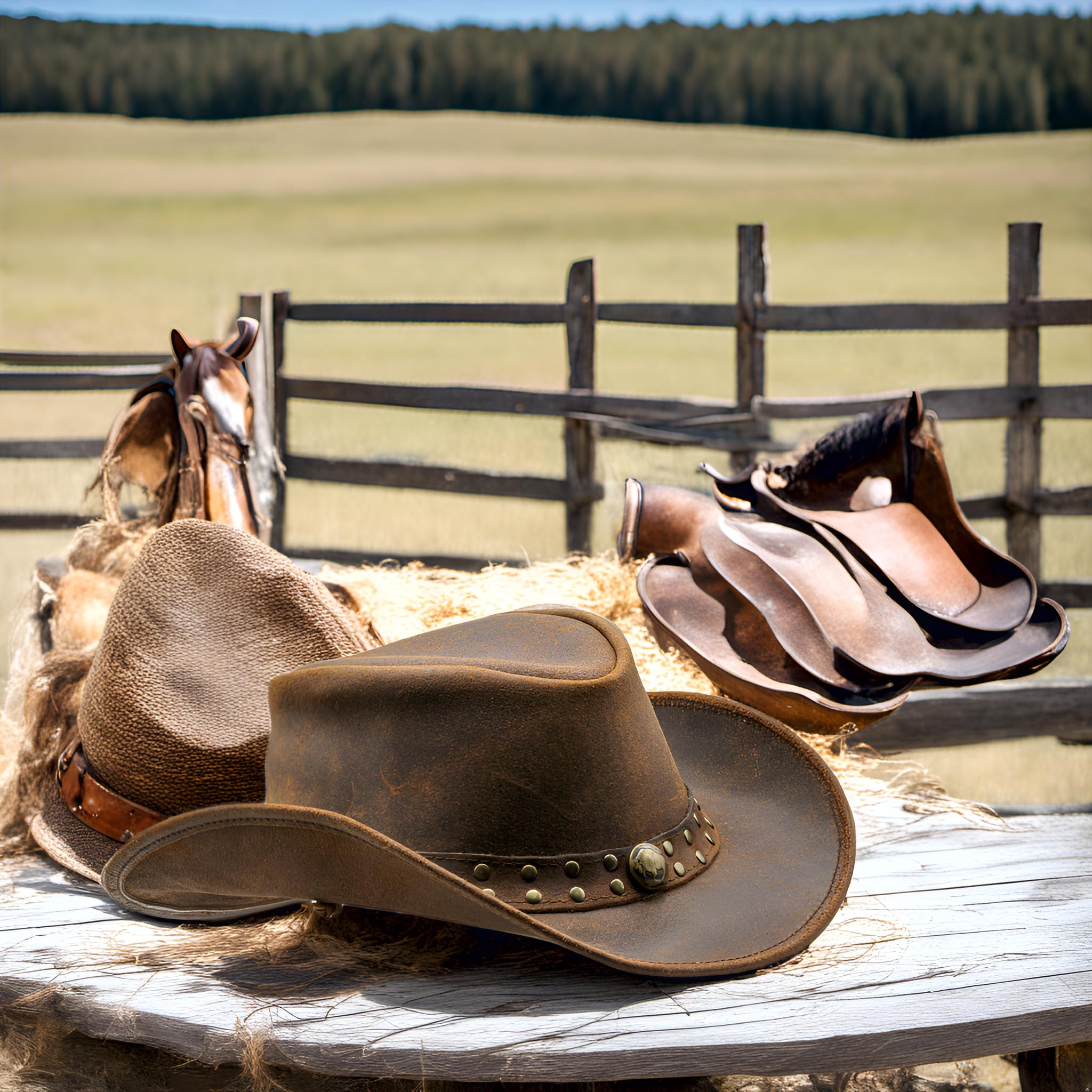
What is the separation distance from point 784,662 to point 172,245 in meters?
29.5

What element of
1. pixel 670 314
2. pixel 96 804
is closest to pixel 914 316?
pixel 670 314

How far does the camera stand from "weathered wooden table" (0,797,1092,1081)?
3.91 ft

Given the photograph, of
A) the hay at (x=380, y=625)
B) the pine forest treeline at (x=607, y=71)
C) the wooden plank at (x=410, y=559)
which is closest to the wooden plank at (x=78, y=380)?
the wooden plank at (x=410, y=559)

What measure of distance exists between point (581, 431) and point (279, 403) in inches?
78.3

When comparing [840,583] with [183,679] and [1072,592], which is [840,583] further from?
[1072,592]

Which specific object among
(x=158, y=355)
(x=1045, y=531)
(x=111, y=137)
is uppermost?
(x=111, y=137)

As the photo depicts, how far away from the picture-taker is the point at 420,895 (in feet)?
3.83

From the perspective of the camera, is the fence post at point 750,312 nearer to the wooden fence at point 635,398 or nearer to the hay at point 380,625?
the wooden fence at point 635,398

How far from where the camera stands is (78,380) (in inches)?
257

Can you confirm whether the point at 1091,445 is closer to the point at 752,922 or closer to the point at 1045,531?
the point at 1045,531

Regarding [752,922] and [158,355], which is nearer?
[752,922]

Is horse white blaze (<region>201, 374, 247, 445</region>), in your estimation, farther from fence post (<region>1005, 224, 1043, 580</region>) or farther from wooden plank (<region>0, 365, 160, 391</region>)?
wooden plank (<region>0, 365, 160, 391</region>)

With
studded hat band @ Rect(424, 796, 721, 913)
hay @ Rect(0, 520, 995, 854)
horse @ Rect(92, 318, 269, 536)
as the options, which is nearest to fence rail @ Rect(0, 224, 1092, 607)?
hay @ Rect(0, 520, 995, 854)

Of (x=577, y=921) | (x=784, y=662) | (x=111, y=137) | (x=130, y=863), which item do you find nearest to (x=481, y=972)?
(x=577, y=921)
